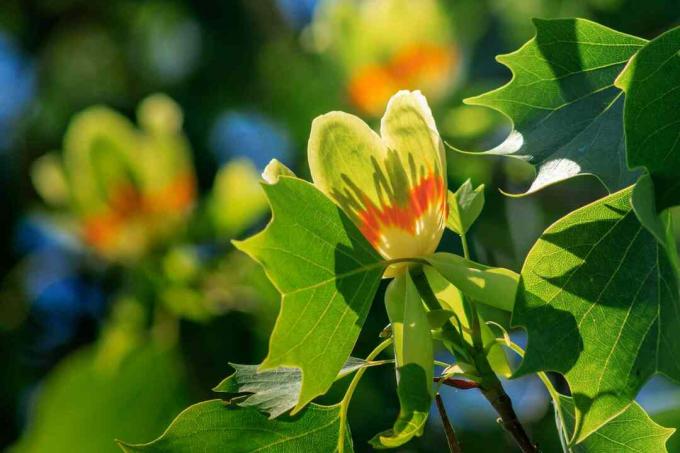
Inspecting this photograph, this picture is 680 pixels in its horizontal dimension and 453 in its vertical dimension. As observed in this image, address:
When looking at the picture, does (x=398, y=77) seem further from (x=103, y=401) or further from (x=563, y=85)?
(x=563, y=85)

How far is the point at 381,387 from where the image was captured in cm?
185

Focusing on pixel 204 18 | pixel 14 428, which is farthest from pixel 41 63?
pixel 14 428

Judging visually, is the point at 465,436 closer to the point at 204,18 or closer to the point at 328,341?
the point at 328,341

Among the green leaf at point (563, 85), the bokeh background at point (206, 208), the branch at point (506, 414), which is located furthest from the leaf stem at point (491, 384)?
the bokeh background at point (206, 208)

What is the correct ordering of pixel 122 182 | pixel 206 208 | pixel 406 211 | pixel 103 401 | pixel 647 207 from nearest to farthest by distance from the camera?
1. pixel 647 207
2. pixel 406 211
3. pixel 122 182
4. pixel 206 208
5. pixel 103 401

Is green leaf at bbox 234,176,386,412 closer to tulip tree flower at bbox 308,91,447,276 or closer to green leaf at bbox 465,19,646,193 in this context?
tulip tree flower at bbox 308,91,447,276

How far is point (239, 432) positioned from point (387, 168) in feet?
0.73

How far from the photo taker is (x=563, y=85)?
76 cm

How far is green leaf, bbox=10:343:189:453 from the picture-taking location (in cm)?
215

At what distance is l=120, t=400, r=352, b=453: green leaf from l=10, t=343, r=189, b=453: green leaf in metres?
1.31

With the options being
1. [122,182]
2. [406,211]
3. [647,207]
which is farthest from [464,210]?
[122,182]

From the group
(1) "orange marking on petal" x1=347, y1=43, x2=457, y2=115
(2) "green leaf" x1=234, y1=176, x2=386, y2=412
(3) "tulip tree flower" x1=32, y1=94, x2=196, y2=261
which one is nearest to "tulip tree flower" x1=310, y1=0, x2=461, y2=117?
(1) "orange marking on petal" x1=347, y1=43, x2=457, y2=115

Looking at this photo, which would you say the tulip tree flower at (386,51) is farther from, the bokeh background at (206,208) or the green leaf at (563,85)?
the green leaf at (563,85)

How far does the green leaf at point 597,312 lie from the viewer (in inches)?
25.9
